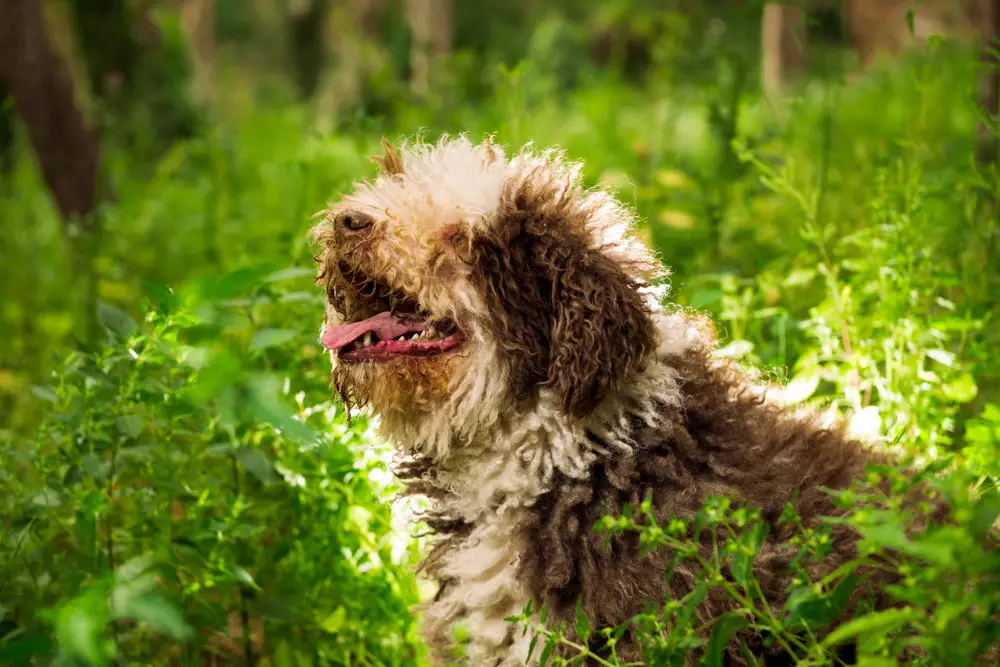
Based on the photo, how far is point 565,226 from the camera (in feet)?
8.21

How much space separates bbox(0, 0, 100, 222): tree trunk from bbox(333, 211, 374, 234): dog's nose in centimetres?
437

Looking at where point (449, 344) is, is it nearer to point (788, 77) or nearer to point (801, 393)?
point (801, 393)

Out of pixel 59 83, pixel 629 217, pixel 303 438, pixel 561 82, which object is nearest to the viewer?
pixel 303 438

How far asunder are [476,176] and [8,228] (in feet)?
17.7

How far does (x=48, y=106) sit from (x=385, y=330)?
4971 millimetres

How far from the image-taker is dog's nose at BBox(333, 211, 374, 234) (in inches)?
97.2

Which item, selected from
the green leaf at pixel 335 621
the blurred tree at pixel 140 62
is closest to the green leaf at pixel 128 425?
the green leaf at pixel 335 621

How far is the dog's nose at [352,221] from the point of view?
2.47m

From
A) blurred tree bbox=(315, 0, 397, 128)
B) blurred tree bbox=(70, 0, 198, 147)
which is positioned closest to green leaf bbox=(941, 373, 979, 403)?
blurred tree bbox=(70, 0, 198, 147)

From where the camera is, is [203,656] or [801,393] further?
[203,656]

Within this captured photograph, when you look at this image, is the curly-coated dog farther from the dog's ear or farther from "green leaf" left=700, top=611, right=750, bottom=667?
"green leaf" left=700, top=611, right=750, bottom=667

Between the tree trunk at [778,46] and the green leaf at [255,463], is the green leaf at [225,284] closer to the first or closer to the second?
the green leaf at [255,463]

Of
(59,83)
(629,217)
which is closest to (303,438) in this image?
(629,217)

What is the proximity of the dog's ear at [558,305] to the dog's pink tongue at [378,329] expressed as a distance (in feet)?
0.81
